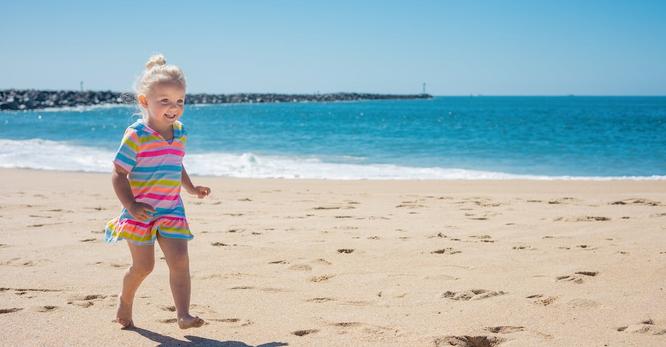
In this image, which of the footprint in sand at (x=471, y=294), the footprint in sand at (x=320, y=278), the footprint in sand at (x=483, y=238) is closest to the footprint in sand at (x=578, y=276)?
the footprint in sand at (x=471, y=294)

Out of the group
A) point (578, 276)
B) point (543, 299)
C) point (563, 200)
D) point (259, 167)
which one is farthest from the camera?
point (259, 167)

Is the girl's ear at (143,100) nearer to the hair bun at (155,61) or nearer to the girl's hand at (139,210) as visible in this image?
the hair bun at (155,61)

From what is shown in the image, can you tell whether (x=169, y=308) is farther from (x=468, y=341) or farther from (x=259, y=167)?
(x=259, y=167)

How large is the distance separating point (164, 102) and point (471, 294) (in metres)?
2.03

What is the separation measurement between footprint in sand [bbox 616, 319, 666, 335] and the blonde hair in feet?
8.12

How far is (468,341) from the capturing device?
295cm

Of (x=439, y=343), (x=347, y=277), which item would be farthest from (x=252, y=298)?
(x=439, y=343)

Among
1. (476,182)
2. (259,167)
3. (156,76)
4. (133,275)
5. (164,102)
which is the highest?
(156,76)

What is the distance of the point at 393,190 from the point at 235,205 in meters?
2.91

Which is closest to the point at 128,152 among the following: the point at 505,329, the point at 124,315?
the point at 124,315

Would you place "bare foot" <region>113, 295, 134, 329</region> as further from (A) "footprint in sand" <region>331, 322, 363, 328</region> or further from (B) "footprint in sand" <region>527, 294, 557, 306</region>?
(B) "footprint in sand" <region>527, 294, 557, 306</region>

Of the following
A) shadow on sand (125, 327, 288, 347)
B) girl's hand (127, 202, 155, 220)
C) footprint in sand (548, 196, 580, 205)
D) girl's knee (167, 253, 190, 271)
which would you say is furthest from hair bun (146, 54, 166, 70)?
footprint in sand (548, 196, 580, 205)

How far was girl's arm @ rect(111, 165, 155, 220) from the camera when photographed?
287cm

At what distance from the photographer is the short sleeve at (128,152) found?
9.59ft
